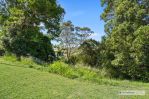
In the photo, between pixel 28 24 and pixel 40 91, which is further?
pixel 28 24

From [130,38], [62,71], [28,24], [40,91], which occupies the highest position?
[28,24]

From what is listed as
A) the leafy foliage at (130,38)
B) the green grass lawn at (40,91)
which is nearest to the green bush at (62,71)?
the green grass lawn at (40,91)

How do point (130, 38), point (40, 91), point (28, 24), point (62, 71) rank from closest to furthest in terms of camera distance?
point (40, 91), point (62, 71), point (130, 38), point (28, 24)

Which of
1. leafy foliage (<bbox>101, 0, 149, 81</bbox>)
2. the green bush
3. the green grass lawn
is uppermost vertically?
leafy foliage (<bbox>101, 0, 149, 81</bbox>)

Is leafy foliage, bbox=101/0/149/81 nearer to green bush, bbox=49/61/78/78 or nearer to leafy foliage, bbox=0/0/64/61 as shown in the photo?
leafy foliage, bbox=0/0/64/61

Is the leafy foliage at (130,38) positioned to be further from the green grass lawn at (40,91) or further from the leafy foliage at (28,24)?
the green grass lawn at (40,91)

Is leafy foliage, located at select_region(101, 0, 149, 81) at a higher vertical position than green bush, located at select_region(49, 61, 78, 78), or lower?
higher

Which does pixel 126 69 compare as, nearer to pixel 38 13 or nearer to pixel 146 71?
pixel 146 71

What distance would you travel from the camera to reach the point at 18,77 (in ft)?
44.9

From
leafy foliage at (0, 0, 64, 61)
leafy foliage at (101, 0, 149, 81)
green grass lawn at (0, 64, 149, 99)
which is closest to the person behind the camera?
green grass lawn at (0, 64, 149, 99)

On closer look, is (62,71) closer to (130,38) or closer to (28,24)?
(130,38)

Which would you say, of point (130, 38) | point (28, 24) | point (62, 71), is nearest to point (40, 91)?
point (62, 71)

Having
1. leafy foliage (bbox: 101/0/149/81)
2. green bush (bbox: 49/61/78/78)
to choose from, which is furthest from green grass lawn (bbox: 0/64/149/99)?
leafy foliage (bbox: 101/0/149/81)

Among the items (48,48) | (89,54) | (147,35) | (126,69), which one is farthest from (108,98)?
(89,54)
